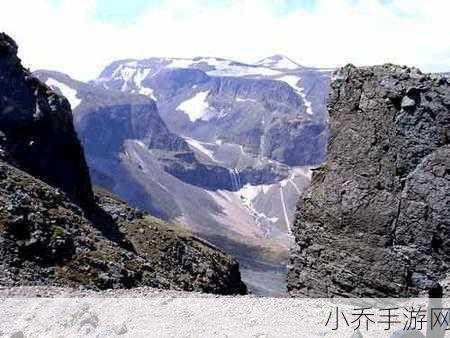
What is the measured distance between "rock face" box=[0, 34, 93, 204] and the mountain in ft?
0.41

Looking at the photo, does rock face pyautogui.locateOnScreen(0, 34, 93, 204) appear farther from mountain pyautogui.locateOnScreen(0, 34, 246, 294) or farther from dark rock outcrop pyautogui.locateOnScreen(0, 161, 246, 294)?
dark rock outcrop pyautogui.locateOnScreen(0, 161, 246, 294)

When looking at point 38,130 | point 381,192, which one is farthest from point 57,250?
point 381,192

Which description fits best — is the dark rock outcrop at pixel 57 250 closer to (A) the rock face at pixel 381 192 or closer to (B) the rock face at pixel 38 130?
(B) the rock face at pixel 38 130

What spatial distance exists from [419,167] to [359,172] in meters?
3.12

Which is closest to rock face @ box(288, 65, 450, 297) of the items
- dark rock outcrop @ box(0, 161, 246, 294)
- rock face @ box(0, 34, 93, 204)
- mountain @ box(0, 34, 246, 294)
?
dark rock outcrop @ box(0, 161, 246, 294)

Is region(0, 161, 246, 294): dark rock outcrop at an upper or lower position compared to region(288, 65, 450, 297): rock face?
lower

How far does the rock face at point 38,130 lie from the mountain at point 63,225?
0.12 metres

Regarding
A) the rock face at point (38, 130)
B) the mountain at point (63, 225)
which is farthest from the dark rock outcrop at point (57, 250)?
the rock face at point (38, 130)

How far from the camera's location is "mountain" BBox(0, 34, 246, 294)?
54.6 m

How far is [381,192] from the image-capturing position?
33.8 meters

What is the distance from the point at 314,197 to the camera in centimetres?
3625

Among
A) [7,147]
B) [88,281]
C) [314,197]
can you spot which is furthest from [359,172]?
[7,147]

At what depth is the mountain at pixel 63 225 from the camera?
54562mm

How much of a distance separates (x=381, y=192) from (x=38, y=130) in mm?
57419
